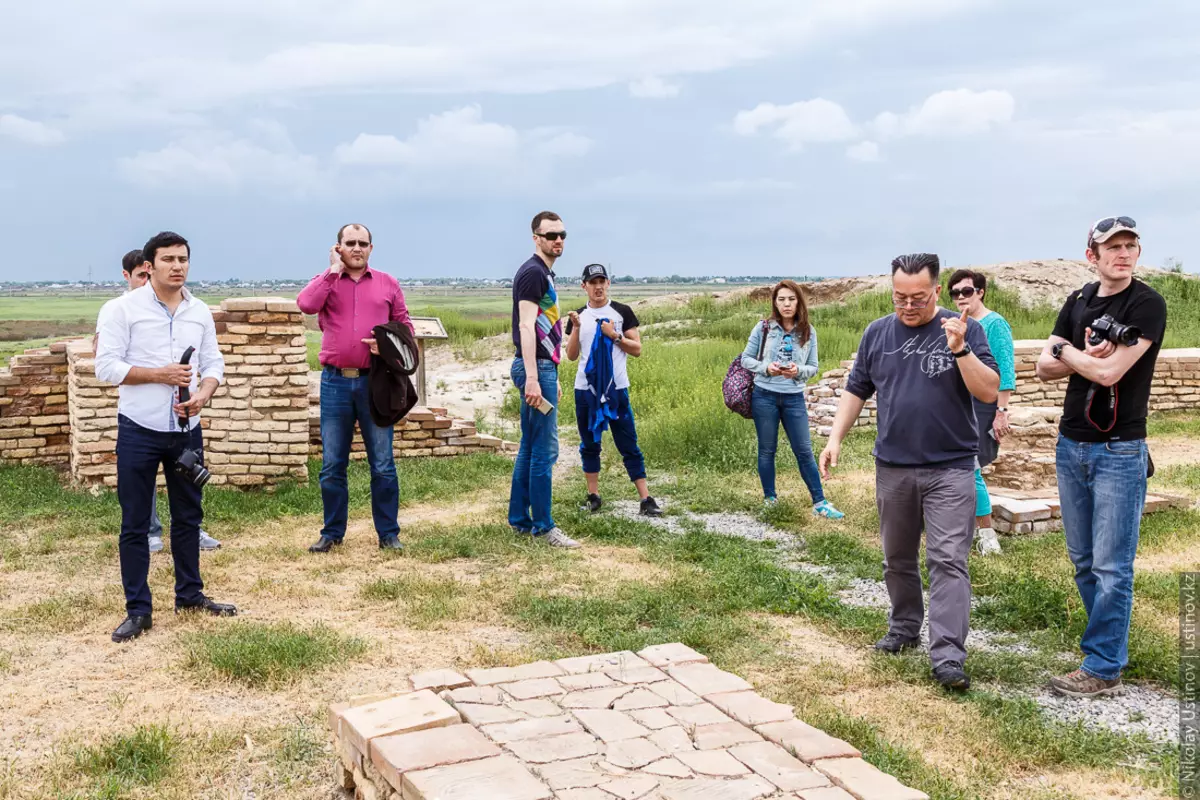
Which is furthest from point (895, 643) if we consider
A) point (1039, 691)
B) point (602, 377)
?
point (602, 377)

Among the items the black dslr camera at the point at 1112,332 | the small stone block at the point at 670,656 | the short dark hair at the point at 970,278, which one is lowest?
the small stone block at the point at 670,656

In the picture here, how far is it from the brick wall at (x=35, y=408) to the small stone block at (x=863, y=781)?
9.22m

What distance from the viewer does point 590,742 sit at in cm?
350

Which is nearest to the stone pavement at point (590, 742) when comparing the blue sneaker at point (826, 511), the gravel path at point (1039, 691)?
the gravel path at point (1039, 691)

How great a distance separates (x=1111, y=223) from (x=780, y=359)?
12.4ft

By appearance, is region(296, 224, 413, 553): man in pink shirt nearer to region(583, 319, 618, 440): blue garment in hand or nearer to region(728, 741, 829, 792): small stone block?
region(583, 319, 618, 440): blue garment in hand

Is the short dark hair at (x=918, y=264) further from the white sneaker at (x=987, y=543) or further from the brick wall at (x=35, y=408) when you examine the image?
the brick wall at (x=35, y=408)

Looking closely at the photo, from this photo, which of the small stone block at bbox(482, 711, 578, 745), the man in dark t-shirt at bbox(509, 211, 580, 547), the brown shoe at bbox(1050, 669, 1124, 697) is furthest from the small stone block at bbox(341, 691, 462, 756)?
the man in dark t-shirt at bbox(509, 211, 580, 547)

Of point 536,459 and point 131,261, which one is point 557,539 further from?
point 131,261

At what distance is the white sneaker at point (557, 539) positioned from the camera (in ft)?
23.5

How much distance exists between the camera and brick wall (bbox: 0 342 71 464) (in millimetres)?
10180

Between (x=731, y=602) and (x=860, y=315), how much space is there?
19.1 metres

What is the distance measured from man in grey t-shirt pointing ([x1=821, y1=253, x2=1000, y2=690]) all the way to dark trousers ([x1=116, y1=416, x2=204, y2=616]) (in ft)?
11.6

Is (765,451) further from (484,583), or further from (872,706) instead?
(872,706)
